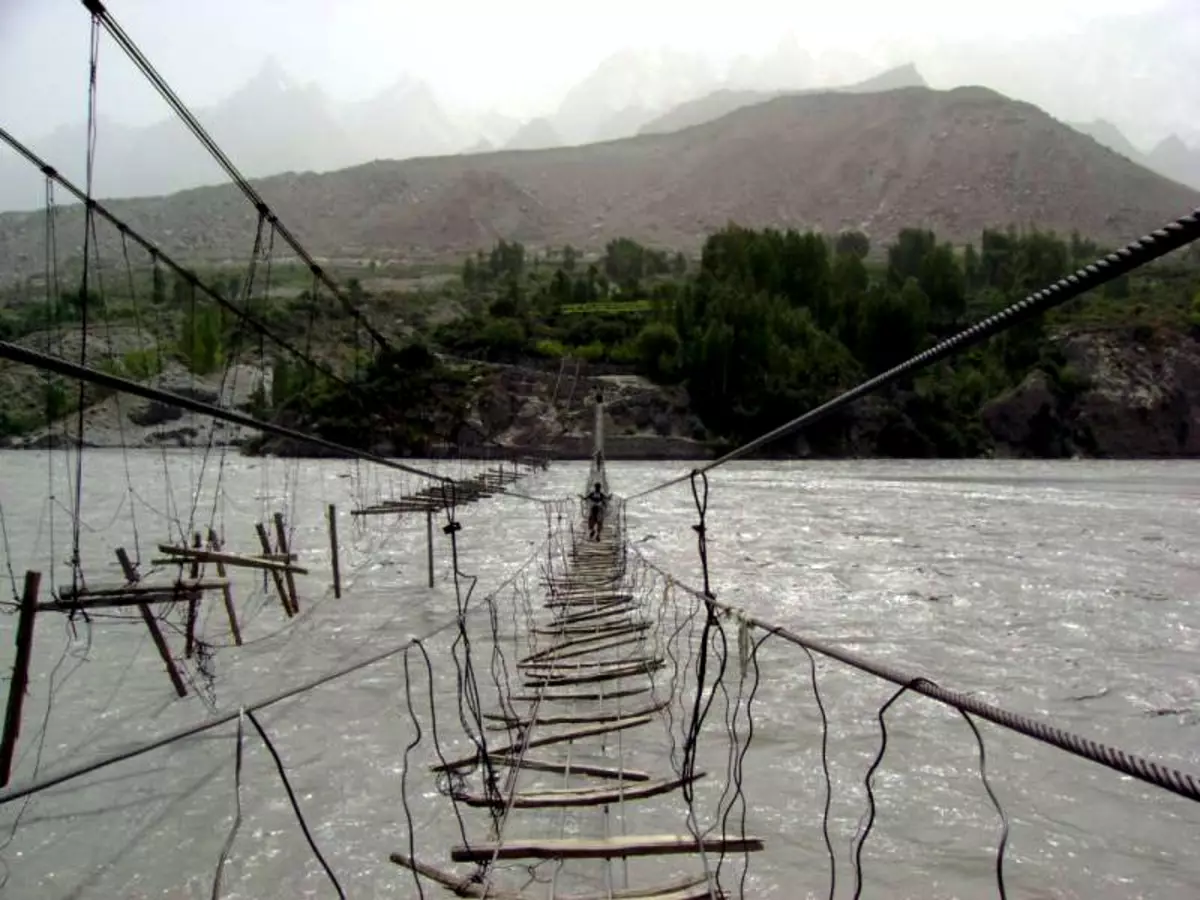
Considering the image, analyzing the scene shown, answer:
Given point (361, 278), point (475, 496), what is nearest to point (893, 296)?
point (475, 496)

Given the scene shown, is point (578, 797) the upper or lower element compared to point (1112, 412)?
lower

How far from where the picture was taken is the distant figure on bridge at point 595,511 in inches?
828

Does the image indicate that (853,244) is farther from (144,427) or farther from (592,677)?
(592,677)

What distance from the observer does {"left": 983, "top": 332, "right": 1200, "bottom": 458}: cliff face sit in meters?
72.4

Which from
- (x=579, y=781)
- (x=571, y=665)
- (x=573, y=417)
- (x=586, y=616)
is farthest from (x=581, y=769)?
(x=573, y=417)

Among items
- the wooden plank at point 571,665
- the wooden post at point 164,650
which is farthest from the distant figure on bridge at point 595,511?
the wooden post at point 164,650

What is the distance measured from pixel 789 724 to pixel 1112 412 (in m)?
74.1

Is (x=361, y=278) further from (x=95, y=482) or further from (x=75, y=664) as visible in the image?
(x=75, y=664)

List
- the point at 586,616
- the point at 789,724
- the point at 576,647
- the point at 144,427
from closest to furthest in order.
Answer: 1. the point at 789,724
2. the point at 576,647
3. the point at 586,616
4. the point at 144,427

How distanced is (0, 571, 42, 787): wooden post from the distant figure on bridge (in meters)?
13.9

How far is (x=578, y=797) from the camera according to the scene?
18.4 ft

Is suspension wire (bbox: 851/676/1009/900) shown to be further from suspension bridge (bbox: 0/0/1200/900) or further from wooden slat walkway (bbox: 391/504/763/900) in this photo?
wooden slat walkway (bbox: 391/504/763/900)

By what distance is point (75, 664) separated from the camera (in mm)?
11656

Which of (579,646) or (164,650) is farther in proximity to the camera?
(579,646)
